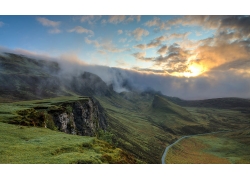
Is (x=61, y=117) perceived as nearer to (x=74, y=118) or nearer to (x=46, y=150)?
(x=74, y=118)

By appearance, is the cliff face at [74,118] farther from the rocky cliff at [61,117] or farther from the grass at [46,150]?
the grass at [46,150]

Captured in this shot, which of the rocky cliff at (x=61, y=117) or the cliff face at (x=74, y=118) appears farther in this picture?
the cliff face at (x=74, y=118)

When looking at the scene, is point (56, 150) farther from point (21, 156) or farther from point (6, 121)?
point (6, 121)

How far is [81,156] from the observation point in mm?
33875

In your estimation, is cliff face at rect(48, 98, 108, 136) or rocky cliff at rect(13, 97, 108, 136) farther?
cliff face at rect(48, 98, 108, 136)

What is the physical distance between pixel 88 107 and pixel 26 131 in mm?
74107

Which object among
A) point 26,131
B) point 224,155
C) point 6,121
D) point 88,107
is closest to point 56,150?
point 26,131

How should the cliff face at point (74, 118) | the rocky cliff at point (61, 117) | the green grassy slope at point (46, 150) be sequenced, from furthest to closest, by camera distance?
the cliff face at point (74, 118) < the rocky cliff at point (61, 117) < the green grassy slope at point (46, 150)

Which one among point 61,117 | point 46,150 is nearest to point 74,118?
point 61,117

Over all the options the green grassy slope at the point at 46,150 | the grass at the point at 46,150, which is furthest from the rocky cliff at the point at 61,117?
the grass at the point at 46,150

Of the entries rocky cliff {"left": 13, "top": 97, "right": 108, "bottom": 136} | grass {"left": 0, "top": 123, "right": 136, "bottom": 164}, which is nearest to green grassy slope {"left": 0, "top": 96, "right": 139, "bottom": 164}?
grass {"left": 0, "top": 123, "right": 136, "bottom": 164}

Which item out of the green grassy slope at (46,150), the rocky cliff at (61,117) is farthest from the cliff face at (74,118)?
the green grassy slope at (46,150)

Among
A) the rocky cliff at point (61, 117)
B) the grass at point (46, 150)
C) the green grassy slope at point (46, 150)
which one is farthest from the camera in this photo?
the rocky cliff at point (61, 117)

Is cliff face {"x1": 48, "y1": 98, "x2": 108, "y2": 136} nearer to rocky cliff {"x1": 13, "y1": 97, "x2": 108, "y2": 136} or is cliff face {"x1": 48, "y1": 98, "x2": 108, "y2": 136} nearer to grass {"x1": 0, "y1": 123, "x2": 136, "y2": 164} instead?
rocky cliff {"x1": 13, "y1": 97, "x2": 108, "y2": 136}
